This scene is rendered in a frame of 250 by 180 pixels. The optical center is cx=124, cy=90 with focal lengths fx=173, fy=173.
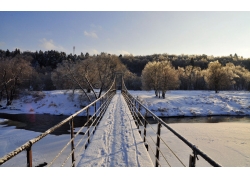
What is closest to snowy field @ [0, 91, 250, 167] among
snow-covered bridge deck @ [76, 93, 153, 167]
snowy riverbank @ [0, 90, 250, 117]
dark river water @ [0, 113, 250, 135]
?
snowy riverbank @ [0, 90, 250, 117]

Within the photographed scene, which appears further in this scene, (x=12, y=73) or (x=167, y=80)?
(x=167, y=80)

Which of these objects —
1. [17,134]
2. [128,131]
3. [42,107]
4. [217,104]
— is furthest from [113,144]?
[217,104]

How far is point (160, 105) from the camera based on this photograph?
23906mm

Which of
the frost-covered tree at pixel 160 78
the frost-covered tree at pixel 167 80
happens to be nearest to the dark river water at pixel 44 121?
the frost-covered tree at pixel 167 80

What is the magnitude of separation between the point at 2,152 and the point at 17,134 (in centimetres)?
349

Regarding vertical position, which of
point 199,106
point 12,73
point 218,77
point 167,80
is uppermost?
point 12,73

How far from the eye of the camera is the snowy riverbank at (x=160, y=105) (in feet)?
74.5

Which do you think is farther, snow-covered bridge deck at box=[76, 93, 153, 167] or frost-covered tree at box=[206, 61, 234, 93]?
frost-covered tree at box=[206, 61, 234, 93]

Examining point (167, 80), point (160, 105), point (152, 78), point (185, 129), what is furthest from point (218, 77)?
point (185, 129)

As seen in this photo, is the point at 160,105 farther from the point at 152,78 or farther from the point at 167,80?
the point at 152,78

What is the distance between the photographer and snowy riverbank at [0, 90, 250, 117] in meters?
22.7

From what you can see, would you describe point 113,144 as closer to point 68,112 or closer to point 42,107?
point 68,112

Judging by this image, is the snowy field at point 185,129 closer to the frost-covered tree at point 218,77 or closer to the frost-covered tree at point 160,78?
the frost-covered tree at point 160,78

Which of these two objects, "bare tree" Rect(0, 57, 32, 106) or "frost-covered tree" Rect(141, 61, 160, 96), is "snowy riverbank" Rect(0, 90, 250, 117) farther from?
"frost-covered tree" Rect(141, 61, 160, 96)
